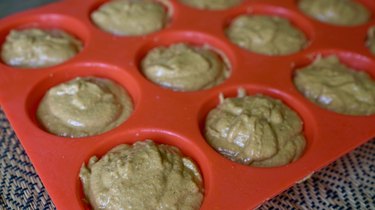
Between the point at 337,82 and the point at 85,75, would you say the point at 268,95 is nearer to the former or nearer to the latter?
the point at 337,82

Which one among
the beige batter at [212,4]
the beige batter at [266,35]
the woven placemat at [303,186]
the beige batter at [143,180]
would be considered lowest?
the woven placemat at [303,186]

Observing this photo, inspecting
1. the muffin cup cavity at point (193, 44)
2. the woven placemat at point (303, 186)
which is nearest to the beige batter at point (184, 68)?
the muffin cup cavity at point (193, 44)

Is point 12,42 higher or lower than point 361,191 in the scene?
higher

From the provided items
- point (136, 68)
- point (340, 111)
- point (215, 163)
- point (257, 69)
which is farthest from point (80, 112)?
point (340, 111)

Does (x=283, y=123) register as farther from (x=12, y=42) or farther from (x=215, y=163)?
(x=12, y=42)

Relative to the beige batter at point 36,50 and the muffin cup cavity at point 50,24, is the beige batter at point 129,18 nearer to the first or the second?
the muffin cup cavity at point 50,24

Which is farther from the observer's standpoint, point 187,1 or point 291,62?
point 187,1

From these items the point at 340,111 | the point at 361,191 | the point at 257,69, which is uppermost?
the point at 257,69
